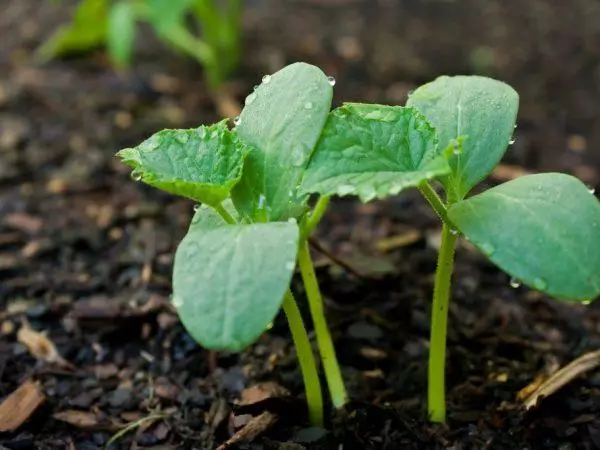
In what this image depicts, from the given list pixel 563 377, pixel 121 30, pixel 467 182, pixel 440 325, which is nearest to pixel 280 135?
pixel 467 182

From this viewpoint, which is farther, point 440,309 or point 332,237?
point 332,237

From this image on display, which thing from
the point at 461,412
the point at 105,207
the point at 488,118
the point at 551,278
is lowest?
the point at 461,412

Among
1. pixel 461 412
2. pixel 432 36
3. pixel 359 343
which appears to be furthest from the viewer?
pixel 432 36

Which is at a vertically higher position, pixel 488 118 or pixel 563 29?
pixel 488 118

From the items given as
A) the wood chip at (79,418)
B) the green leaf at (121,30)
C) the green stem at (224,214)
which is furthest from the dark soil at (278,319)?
the green stem at (224,214)

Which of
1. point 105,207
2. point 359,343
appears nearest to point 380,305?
point 359,343

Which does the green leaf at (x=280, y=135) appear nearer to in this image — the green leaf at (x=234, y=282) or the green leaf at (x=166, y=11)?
the green leaf at (x=234, y=282)

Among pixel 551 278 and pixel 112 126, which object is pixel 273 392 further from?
pixel 112 126
